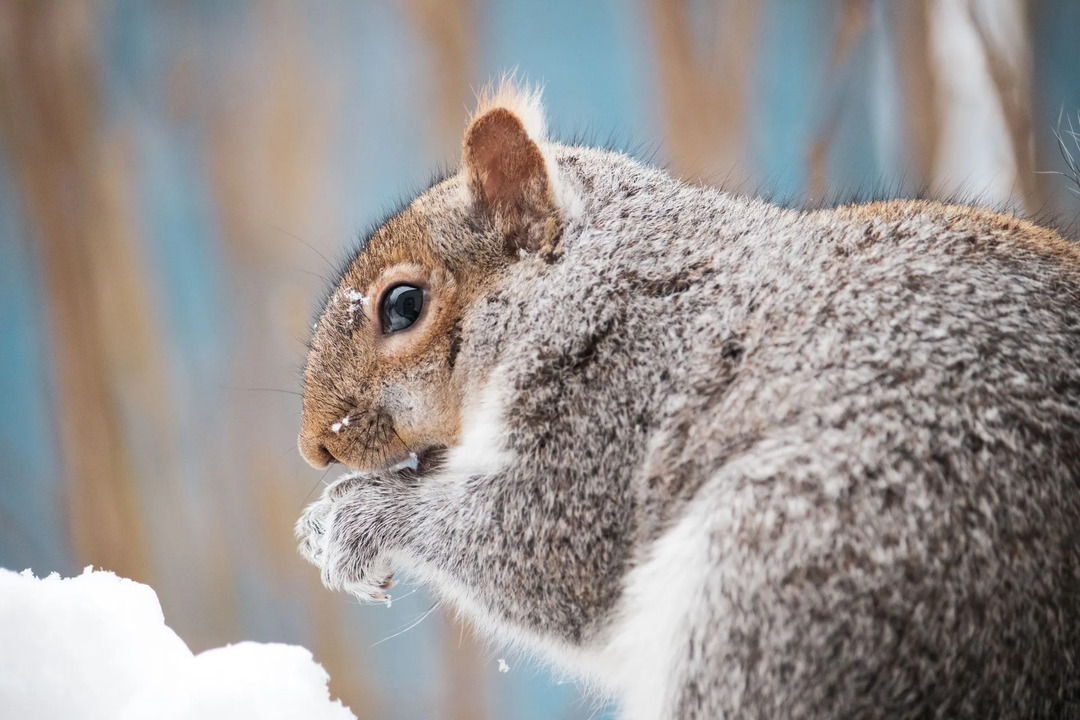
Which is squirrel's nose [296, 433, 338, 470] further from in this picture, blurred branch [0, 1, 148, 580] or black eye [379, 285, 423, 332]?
blurred branch [0, 1, 148, 580]

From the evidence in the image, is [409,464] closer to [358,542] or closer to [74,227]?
[358,542]

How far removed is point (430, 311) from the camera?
1.20m

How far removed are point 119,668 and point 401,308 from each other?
658 millimetres

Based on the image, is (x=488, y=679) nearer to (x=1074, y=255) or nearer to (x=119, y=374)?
(x=119, y=374)

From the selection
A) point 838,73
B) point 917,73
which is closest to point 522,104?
point 838,73

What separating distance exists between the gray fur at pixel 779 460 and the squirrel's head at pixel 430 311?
32 mm

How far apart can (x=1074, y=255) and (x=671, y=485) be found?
0.62 m

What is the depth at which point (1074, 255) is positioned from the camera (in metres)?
1.17

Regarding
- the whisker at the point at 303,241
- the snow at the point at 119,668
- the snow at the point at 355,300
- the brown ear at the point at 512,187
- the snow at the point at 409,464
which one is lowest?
the snow at the point at 119,668

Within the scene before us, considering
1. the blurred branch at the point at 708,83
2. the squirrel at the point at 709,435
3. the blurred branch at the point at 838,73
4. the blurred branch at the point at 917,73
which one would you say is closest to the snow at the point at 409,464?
the squirrel at the point at 709,435

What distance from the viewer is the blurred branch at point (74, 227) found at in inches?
59.1

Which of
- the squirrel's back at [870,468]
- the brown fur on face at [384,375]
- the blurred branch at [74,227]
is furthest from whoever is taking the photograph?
the blurred branch at [74,227]

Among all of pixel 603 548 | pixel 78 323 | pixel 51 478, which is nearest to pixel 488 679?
pixel 603 548

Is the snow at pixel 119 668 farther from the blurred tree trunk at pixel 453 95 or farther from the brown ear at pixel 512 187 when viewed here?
the brown ear at pixel 512 187
